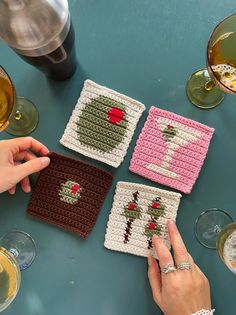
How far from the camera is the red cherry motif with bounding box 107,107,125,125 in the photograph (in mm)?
882

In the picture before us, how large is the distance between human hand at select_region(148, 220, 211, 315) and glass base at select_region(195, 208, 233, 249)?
54 millimetres

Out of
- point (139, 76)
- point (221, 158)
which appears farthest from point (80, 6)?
point (221, 158)

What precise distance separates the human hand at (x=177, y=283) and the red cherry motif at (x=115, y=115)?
0.75ft

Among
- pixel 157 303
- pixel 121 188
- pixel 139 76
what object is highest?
pixel 139 76

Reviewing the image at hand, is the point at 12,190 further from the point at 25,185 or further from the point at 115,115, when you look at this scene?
the point at 115,115

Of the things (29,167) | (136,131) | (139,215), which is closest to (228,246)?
(139,215)

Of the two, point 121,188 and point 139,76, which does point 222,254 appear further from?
point 139,76

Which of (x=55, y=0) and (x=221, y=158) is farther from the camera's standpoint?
(x=221, y=158)

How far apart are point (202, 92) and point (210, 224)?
10.2 inches

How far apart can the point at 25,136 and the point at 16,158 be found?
2.1 inches

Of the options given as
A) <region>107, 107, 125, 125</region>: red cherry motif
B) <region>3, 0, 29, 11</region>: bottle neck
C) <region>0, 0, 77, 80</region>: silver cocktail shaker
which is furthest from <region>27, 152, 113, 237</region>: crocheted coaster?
A: <region>3, 0, 29, 11</region>: bottle neck

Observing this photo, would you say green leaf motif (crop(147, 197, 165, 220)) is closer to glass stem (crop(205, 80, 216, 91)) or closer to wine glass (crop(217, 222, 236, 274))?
wine glass (crop(217, 222, 236, 274))

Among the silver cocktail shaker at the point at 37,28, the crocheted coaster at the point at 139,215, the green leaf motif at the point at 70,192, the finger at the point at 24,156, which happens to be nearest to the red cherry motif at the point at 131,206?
the crocheted coaster at the point at 139,215

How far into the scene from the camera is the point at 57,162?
873mm
